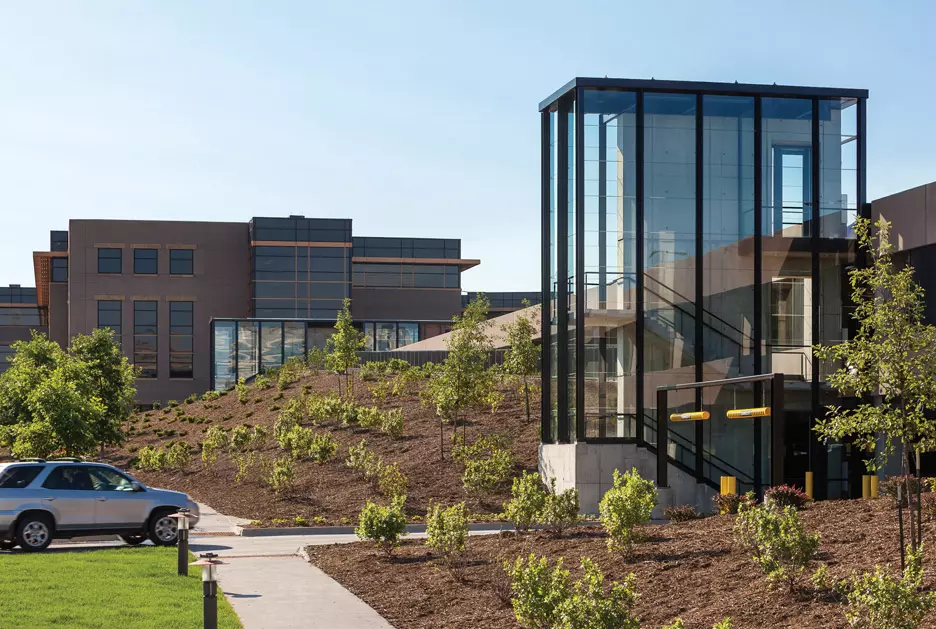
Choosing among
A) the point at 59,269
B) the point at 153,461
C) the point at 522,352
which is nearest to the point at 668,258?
the point at 522,352

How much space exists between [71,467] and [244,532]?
439cm

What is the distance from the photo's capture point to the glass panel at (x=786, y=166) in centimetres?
2719

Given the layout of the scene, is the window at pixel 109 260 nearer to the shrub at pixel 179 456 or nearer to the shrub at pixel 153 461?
the shrub at pixel 153 461

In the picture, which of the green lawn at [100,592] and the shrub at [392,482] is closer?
the green lawn at [100,592]

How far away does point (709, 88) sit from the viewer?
88.1 feet

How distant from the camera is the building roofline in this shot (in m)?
26.5

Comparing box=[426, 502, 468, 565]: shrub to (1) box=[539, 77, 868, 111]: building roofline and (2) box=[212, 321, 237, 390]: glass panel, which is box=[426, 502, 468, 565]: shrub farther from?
(2) box=[212, 321, 237, 390]: glass panel

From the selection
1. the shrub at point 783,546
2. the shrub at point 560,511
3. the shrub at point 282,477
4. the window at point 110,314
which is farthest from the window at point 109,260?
the shrub at point 783,546

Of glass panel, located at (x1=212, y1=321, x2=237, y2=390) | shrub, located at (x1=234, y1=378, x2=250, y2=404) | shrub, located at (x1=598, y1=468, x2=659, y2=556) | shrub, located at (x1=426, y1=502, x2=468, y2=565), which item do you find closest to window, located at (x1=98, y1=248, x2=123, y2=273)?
glass panel, located at (x1=212, y1=321, x2=237, y2=390)

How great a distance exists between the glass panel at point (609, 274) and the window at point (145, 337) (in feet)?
220

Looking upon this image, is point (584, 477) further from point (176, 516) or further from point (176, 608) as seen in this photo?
point (176, 608)

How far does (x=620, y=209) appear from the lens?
1045 inches

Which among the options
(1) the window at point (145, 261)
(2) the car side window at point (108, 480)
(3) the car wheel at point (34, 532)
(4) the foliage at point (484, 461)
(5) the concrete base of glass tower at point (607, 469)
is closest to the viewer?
(3) the car wheel at point (34, 532)

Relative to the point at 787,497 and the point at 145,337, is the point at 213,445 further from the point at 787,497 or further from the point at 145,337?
the point at 145,337
